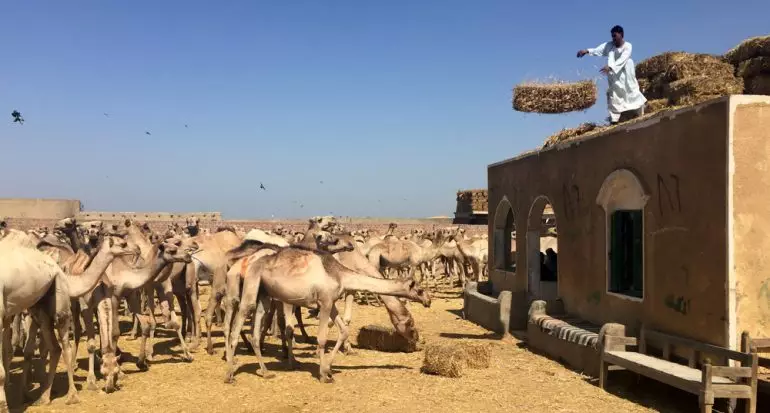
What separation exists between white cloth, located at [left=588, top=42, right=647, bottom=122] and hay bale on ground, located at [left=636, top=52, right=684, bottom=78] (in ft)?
8.17

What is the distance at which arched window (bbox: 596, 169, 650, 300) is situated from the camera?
11609mm

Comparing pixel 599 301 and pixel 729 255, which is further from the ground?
pixel 729 255

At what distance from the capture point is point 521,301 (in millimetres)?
15289

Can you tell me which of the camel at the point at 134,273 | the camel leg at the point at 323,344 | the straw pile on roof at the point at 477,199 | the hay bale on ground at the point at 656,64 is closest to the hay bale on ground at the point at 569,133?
the hay bale on ground at the point at 656,64

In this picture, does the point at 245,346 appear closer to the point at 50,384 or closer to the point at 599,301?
the point at 50,384

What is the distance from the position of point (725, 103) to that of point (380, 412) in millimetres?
6489

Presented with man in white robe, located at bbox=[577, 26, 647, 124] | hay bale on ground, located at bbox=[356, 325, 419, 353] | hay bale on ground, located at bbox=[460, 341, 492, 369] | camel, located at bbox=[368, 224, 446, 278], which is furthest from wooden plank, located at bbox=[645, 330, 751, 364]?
camel, located at bbox=[368, 224, 446, 278]

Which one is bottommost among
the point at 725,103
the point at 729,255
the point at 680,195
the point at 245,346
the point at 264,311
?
the point at 245,346

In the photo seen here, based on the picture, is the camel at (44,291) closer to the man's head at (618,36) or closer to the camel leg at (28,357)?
the camel leg at (28,357)

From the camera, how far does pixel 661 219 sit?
403 inches

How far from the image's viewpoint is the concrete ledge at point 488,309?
48.8 ft

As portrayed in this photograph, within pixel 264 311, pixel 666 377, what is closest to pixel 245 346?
pixel 264 311

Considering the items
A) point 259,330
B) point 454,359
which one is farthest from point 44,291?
point 454,359

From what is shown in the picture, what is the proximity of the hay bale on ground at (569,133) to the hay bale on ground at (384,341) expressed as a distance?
19.5 ft
